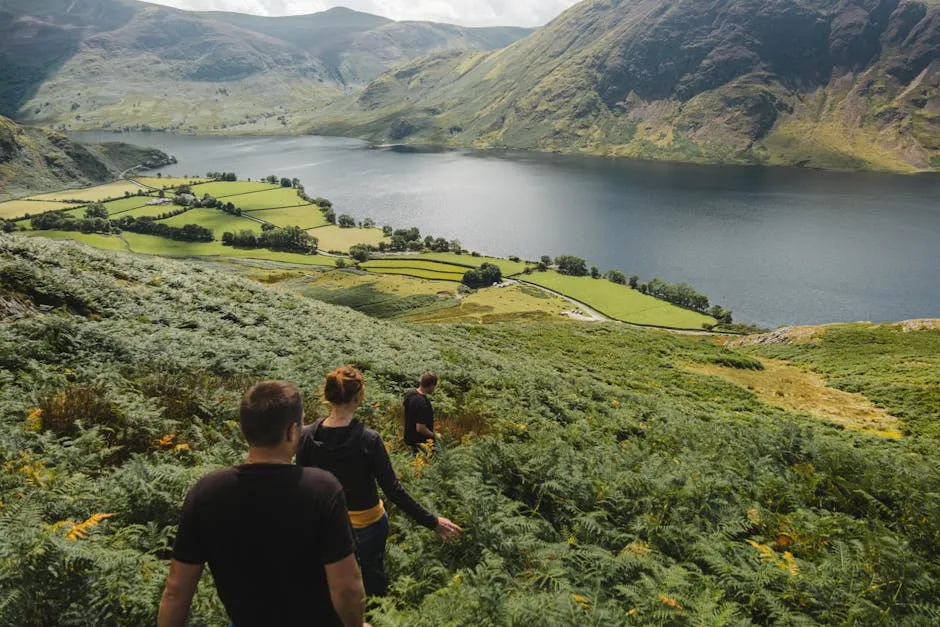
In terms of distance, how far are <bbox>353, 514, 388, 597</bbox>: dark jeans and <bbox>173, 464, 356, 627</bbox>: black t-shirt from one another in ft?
7.68

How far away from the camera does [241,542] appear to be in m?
3.81

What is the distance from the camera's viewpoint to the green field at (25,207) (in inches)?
6442

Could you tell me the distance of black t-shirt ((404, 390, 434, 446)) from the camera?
1010cm

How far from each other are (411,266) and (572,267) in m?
42.8

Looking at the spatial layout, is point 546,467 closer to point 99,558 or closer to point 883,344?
point 99,558

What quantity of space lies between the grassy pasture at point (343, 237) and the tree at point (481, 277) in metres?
46.3

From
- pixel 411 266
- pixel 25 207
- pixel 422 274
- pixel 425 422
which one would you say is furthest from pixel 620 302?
pixel 25 207

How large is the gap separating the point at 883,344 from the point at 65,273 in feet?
197

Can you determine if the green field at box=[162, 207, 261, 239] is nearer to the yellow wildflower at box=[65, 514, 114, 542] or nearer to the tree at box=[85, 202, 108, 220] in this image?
the tree at box=[85, 202, 108, 220]

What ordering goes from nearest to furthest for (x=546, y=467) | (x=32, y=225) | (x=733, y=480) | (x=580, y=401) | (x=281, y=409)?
(x=281, y=409) → (x=546, y=467) → (x=733, y=480) → (x=580, y=401) → (x=32, y=225)

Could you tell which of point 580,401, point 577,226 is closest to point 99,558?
point 580,401

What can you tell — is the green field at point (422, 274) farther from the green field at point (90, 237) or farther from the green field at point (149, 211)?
the green field at point (149, 211)

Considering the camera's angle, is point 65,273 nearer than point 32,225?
Yes

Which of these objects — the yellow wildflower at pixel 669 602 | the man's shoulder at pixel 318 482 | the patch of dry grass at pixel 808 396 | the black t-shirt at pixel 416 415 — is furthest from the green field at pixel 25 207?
the yellow wildflower at pixel 669 602
